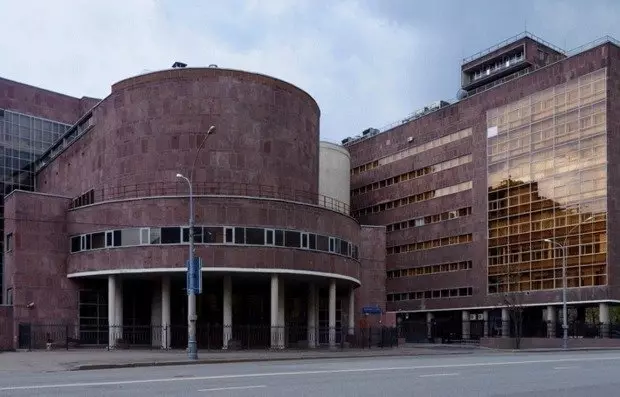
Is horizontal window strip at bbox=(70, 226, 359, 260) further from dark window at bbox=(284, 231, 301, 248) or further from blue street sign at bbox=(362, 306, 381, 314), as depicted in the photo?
blue street sign at bbox=(362, 306, 381, 314)

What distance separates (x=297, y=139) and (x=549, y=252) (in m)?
35.6

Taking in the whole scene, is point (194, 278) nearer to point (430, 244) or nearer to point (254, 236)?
point (254, 236)

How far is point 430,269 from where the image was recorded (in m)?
91.9

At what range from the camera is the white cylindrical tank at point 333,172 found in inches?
2678

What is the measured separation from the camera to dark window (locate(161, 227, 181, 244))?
46062 mm

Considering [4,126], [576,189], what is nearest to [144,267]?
[4,126]

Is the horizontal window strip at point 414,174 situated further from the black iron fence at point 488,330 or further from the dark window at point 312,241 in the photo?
the dark window at point 312,241

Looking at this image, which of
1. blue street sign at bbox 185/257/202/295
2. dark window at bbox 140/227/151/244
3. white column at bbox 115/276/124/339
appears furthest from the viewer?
white column at bbox 115/276/124/339

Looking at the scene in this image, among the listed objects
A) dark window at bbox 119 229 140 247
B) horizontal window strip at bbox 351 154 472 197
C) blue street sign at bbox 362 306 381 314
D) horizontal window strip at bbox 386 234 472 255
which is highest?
horizontal window strip at bbox 351 154 472 197

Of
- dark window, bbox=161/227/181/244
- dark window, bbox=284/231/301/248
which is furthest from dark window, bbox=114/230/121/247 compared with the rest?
dark window, bbox=284/231/301/248

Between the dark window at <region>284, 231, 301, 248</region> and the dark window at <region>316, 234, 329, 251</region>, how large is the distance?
167 centimetres

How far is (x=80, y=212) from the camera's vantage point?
49594 mm

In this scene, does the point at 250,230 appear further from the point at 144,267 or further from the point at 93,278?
the point at 93,278

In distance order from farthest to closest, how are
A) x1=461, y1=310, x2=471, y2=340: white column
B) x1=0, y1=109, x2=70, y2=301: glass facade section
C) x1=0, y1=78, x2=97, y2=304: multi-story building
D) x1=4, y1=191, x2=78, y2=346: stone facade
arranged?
x1=461, y1=310, x2=471, y2=340: white column → x1=0, y1=78, x2=97, y2=304: multi-story building → x1=0, y1=109, x2=70, y2=301: glass facade section → x1=4, y1=191, x2=78, y2=346: stone facade
